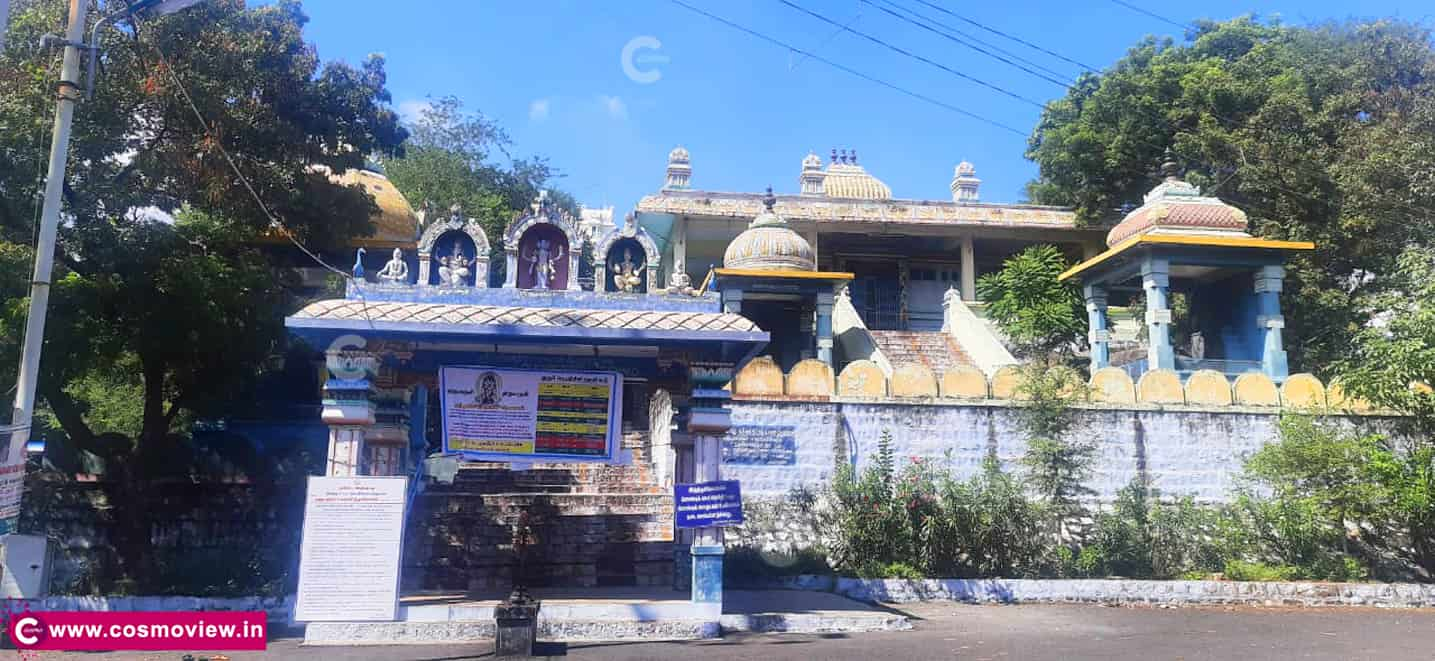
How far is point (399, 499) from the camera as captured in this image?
9.00m

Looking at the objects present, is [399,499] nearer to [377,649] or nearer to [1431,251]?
[377,649]

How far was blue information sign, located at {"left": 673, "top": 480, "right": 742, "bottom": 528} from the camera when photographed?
10.1 metres

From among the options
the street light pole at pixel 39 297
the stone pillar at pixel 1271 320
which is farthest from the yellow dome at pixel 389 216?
the stone pillar at pixel 1271 320

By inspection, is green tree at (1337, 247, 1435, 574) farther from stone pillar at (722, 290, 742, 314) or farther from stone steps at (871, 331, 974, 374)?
stone pillar at (722, 290, 742, 314)

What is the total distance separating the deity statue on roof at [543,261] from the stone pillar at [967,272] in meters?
18.1

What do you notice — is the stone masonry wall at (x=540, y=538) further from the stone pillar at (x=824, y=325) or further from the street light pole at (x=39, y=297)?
the stone pillar at (x=824, y=325)

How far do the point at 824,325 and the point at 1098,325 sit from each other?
20.5 ft

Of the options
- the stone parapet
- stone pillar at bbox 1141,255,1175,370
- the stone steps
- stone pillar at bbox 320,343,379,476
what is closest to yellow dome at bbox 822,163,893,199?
the stone steps

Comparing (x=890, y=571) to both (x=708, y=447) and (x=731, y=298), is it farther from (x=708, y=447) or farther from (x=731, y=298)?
(x=731, y=298)

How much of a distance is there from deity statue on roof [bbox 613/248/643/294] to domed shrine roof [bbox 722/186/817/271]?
865 centimetres

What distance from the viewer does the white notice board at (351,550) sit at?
8.70 metres

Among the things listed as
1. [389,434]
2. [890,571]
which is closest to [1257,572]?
[890,571]

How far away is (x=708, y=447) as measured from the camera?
10664mm

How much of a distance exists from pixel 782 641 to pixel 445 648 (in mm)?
3440
